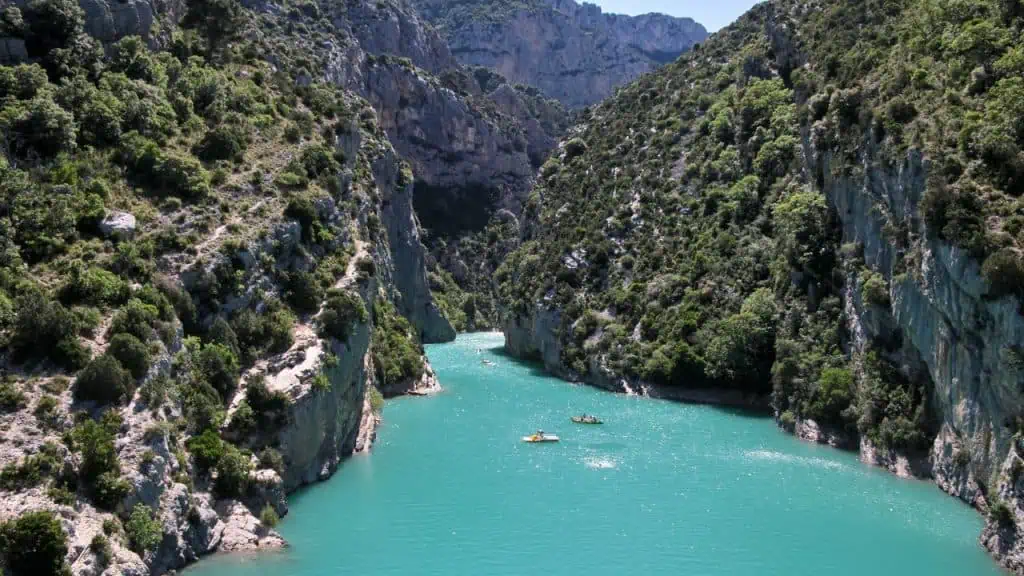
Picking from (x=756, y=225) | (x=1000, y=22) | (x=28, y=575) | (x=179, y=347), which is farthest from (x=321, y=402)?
(x=756, y=225)

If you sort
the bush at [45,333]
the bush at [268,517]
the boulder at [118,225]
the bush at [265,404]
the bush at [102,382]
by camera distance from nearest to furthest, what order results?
the bush at [102,382] < the bush at [45,333] < the bush at [268,517] < the boulder at [118,225] < the bush at [265,404]

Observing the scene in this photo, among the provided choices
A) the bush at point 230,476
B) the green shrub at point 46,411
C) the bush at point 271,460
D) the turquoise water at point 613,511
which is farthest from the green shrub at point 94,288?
the turquoise water at point 613,511

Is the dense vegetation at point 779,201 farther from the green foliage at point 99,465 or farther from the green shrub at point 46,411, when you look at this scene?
the green shrub at point 46,411

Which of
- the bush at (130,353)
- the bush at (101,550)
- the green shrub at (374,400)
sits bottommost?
the bush at (101,550)

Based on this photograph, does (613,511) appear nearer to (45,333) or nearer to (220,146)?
(45,333)

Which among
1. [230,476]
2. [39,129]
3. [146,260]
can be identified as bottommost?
[230,476]

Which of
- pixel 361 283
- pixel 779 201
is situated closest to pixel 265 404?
pixel 361 283
